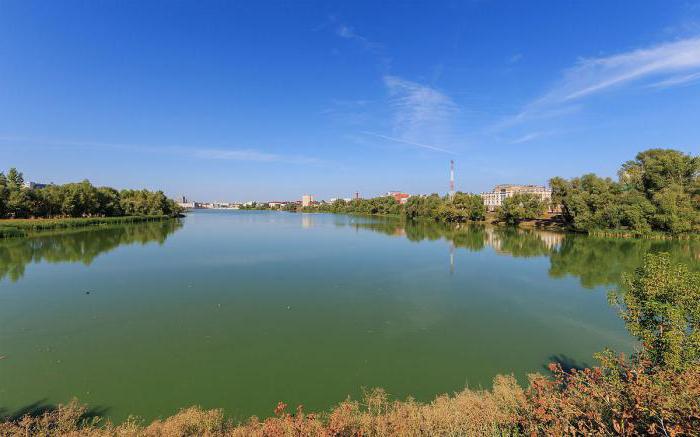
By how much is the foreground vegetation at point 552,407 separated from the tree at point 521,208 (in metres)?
58.6

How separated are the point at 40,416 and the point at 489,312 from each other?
14395 mm

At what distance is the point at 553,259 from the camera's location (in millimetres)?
27656

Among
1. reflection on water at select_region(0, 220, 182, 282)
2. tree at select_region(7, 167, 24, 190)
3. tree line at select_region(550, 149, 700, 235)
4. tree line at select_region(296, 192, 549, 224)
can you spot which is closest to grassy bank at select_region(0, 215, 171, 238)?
reflection on water at select_region(0, 220, 182, 282)

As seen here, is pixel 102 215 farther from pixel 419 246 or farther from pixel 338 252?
pixel 419 246

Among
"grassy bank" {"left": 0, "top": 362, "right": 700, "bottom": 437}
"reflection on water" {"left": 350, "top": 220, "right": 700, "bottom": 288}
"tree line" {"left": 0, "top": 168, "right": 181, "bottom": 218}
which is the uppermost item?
"tree line" {"left": 0, "top": 168, "right": 181, "bottom": 218}

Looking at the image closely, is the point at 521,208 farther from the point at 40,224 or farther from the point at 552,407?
the point at 40,224

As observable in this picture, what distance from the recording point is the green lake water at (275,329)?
26.0 feet

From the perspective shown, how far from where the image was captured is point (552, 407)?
484cm

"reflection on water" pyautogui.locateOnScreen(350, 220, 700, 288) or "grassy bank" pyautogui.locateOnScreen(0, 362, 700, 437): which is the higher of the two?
"grassy bank" pyautogui.locateOnScreen(0, 362, 700, 437)

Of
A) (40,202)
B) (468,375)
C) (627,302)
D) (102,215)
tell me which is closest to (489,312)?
(468,375)

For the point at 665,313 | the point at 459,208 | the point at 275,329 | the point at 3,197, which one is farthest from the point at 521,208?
the point at 3,197

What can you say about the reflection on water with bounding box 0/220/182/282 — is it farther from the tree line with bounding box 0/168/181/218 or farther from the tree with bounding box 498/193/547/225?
the tree with bounding box 498/193/547/225

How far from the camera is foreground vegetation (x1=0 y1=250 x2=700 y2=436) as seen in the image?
4.59m

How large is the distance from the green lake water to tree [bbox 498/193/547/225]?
36.3 m
